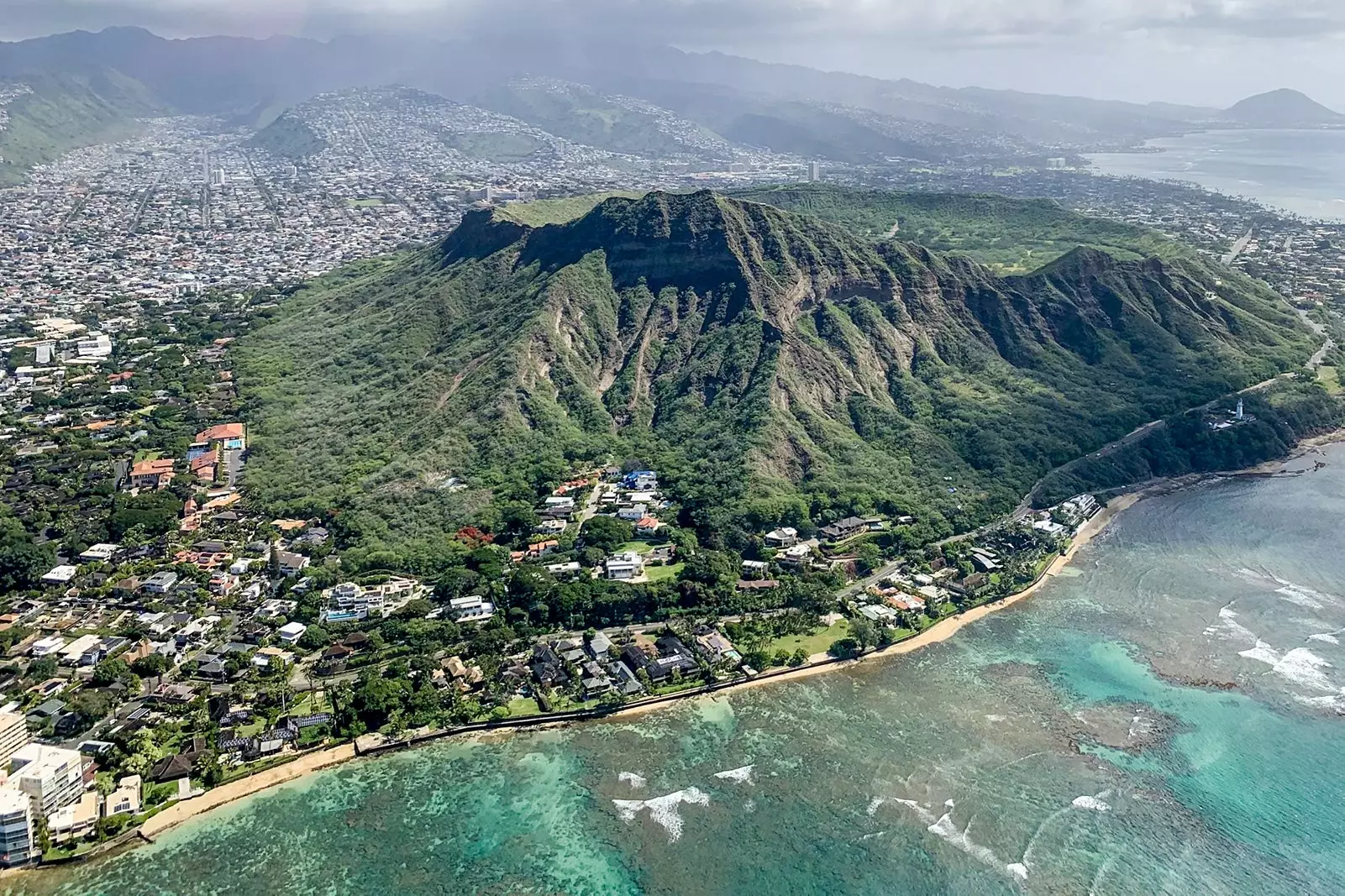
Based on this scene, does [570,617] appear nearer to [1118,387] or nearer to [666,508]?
[666,508]

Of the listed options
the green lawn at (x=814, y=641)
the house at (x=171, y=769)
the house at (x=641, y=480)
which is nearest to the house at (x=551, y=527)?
the house at (x=641, y=480)

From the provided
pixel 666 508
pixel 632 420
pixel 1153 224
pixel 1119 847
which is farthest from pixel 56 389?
pixel 1153 224

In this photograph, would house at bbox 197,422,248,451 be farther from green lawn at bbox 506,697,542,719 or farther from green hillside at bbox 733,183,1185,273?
green hillside at bbox 733,183,1185,273

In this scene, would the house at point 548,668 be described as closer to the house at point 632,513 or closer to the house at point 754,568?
the house at point 754,568

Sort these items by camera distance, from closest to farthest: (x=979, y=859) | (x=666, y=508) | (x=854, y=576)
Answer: (x=979, y=859), (x=854, y=576), (x=666, y=508)

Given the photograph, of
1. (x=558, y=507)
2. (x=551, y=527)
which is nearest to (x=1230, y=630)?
(x=551, y=527)

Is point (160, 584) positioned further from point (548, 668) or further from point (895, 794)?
point (895, 794)
